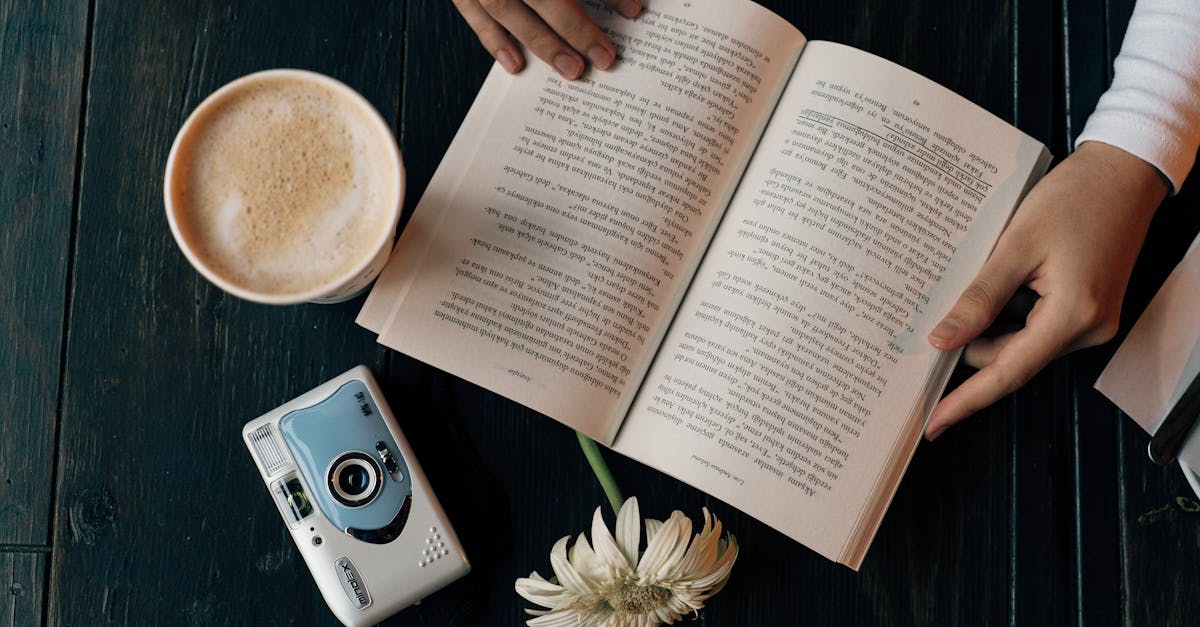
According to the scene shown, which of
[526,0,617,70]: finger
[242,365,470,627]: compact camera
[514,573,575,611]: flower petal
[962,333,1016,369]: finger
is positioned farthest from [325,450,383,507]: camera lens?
[962,333,1016,369]: finger

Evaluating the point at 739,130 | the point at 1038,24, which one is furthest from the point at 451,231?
the point at 1038,24

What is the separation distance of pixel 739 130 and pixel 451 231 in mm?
218

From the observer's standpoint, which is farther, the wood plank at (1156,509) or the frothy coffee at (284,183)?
the wood plank at (1156,509)

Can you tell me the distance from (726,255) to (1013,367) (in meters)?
0.21

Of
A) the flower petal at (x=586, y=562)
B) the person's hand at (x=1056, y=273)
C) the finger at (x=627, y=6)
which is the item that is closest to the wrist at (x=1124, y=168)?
the person's hand at (x=1056, y=273)

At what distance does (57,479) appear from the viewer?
0.60 meters

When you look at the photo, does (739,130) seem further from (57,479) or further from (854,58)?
(57,479)

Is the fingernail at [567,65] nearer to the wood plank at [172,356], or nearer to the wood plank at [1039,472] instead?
the wood plank at [172,356]

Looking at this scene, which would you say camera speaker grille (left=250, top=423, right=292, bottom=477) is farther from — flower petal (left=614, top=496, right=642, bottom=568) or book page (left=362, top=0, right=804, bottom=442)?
flower petal (left=614, top=496, right=642, bottom=568)

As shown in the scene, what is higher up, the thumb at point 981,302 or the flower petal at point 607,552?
the thumb at point 981,302

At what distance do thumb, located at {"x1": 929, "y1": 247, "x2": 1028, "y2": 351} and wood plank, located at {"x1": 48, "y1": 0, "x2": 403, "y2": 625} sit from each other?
403 mm

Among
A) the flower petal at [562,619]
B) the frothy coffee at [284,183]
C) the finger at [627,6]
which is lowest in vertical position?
the flower petal at [562,619]

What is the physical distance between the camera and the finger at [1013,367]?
0.56 meters

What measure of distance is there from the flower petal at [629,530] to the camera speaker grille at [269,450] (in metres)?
0.23
